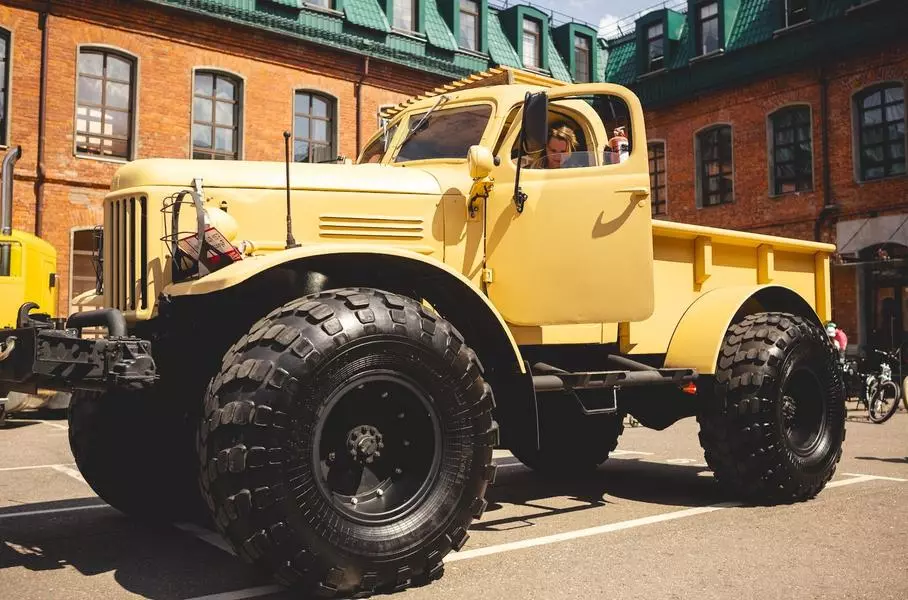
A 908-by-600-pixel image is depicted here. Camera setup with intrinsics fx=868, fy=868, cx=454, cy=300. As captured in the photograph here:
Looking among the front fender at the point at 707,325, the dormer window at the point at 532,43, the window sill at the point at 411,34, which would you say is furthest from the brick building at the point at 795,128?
the front fender at the point at 707,325

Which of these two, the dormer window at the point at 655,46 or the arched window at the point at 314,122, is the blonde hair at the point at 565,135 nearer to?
the arched window at the point at 314,122

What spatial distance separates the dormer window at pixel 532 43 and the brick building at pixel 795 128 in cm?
330

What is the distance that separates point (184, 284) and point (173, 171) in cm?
87

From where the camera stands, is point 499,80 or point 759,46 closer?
point 499,80

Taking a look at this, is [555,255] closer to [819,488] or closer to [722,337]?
[722,337]

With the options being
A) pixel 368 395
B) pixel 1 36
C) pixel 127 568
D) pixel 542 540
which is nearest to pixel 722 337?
pixel 542 540

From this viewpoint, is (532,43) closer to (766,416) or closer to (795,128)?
(795,128)

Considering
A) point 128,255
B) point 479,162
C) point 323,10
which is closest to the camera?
point 128,255

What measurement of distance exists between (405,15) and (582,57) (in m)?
7.42

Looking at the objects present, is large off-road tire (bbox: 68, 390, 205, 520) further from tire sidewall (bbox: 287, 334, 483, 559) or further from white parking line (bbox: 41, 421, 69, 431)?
white parking line (bbox: 41, 421, 69, 431)

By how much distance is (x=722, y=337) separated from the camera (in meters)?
6.22

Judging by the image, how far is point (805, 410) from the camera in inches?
267

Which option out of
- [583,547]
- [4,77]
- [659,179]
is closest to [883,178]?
[659,179]

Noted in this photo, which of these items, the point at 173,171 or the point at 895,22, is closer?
the point at 173,171
